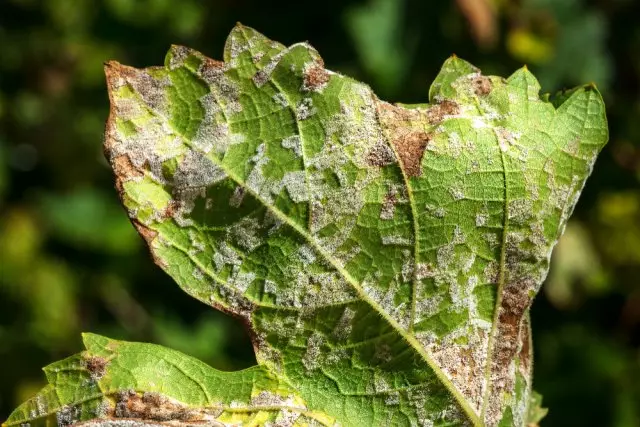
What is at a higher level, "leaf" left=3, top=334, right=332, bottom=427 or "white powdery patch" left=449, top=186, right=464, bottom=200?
"white powdery patch" left=449, top=186, right=464, bottom=200

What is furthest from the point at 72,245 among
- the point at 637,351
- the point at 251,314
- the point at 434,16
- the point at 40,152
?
the point at 251,314

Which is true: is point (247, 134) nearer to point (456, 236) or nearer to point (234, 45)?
point (234, 45)

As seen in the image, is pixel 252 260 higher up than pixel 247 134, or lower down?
lower down

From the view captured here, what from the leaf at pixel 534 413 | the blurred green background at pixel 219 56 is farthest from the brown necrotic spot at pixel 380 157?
the blurred green background at pixel 219 56

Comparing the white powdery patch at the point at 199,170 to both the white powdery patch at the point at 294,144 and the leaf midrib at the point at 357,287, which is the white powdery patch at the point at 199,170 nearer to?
the leaf midrib at the point at 357,287

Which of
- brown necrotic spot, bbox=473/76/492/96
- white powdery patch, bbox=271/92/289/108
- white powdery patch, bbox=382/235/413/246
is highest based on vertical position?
brown necrotic spot, bbox=473/76/492/96

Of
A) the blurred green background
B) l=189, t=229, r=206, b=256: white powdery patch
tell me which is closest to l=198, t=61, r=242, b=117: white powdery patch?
l=189, t=229, r=206, b=256: white powdery patch

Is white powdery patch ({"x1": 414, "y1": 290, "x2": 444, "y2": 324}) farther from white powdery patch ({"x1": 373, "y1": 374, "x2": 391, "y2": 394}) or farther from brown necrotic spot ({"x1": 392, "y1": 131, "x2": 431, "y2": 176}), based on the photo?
brown necrotic spot ({"x1": 392, "y1": 131, "x2": 431, "y2": 176})

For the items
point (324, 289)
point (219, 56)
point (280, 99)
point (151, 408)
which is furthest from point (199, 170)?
point (219, 56)
